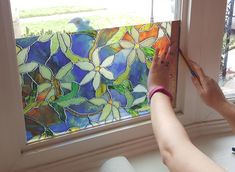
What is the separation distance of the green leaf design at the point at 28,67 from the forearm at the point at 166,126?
311mm

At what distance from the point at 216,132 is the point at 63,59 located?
60 centimetres

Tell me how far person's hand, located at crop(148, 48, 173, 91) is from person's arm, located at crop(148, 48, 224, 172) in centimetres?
9

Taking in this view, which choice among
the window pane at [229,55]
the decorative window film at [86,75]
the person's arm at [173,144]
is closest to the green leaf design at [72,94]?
the decorative window film at [86,75]

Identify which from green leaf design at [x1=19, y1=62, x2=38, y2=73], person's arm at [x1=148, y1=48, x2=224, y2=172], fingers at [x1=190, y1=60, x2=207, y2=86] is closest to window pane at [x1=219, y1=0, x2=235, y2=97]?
fingers at [x1=190, y1=60, x2=207, y2=86]

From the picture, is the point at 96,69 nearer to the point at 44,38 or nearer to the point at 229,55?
the point at 44,38

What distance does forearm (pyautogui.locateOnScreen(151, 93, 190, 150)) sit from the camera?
765 mm

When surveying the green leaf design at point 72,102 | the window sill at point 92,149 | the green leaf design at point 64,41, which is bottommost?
the window sill at point 92,149

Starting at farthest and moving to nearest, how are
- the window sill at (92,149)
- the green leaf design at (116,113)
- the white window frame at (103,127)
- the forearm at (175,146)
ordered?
the green leaf design at (116,113) → the window sill at (92,149) → the white window frame at (103,127) → the forearm at (175,146)

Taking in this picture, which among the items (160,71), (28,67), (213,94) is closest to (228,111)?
(213,94)

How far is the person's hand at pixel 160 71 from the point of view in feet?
3.26

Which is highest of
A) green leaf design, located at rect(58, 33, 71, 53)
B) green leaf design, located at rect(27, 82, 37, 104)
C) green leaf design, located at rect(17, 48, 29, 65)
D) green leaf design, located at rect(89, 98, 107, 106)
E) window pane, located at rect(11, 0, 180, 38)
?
window pane, located at rect(11, 0, 180, 38)

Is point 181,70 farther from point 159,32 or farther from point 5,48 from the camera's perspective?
point 5,48

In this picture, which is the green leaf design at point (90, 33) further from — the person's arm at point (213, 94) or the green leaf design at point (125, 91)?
the person's arm at point (213, 94)

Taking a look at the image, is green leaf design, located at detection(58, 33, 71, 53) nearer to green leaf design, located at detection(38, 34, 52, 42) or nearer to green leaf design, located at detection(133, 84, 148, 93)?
green leaf design, located at detection(38, 34, 52, 42)
